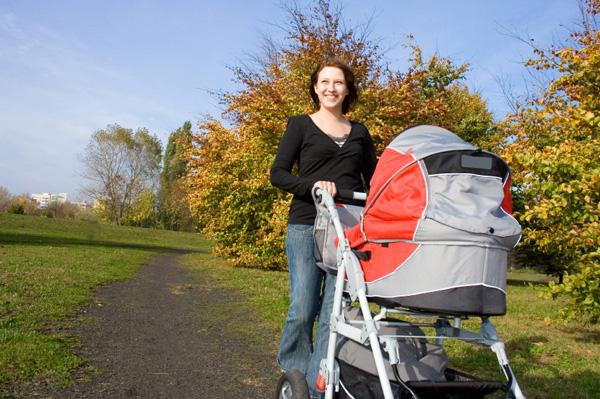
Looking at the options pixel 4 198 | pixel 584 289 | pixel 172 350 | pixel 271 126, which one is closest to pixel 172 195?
pixel 4 198

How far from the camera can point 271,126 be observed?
13562 millimetres

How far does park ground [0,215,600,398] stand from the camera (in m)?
4.27

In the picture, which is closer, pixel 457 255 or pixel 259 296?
pixel 457 255

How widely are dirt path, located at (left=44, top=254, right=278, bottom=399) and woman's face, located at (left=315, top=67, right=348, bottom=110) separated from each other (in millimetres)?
2328

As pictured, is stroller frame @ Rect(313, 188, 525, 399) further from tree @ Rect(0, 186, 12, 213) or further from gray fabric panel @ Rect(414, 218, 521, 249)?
tree @ Rect(0, 186, 12, 213)

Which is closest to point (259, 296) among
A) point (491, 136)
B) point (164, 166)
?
point (491, 136)

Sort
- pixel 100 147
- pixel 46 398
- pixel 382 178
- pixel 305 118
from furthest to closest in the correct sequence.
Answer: pixel 100 147 < pixel 46 398 < pixel 305 118 < pixel 382 178

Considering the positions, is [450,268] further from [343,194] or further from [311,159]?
[311,159]

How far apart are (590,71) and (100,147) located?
51.9 metres

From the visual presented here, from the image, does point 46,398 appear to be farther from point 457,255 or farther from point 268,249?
point 268,249

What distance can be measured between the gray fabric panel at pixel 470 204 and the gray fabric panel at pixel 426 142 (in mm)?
136

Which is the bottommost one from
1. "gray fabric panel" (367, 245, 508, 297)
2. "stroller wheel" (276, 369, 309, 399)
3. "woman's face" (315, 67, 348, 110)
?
"stroller wheel" (276, 369, 309, 399)

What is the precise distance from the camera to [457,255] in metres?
2.19

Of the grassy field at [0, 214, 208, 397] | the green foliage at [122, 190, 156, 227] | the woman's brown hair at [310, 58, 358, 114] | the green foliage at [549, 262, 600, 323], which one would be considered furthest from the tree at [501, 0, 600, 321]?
the green foliage at [122, 190, 156, 227]
